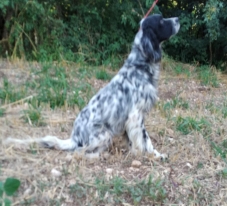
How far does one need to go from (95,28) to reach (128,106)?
5.32 metres

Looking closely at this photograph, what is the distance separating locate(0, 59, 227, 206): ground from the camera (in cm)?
400

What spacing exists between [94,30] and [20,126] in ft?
16.7

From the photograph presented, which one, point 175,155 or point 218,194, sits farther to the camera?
point 175,155

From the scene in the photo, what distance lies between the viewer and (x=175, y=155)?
488 centimetres

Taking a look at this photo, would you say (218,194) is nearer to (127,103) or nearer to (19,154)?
(127,103)

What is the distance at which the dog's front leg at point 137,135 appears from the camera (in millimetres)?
4816

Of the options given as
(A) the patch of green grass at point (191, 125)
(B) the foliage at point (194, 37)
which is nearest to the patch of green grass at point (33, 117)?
(A) the patch of green grass at point (191, 125)

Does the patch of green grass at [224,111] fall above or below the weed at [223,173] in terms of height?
above

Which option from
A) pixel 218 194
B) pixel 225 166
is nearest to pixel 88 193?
pixel 218 194

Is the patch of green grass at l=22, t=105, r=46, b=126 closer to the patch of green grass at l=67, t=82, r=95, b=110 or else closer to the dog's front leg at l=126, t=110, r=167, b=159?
the patch of green grass at l=67, t=82, r=95, b=110

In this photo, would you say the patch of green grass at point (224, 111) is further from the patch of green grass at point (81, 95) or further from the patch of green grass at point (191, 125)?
the patch of green grass at point (81, 95)

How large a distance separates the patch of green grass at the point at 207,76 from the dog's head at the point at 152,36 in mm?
3535

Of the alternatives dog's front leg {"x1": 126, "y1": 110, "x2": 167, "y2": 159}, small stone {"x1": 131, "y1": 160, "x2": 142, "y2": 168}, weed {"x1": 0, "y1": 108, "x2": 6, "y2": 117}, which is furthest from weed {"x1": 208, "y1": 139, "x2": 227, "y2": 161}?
weed {"x1": 0, "y1": 108, "x2": 6, "y2": 117}

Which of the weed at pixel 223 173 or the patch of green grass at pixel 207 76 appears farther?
the patch of green grass at pixel 207 76
